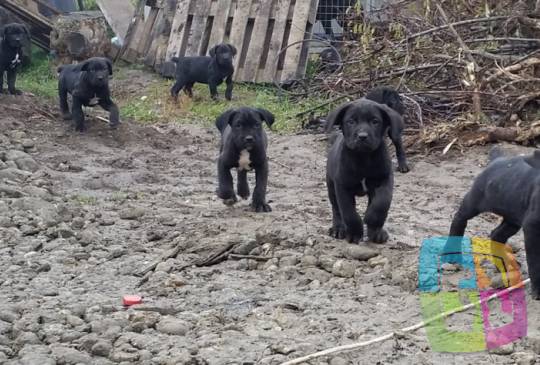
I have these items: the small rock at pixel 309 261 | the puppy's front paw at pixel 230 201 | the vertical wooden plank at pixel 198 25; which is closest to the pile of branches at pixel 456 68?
the puppy's front paw at pixel 230 201

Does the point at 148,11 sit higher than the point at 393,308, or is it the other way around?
the point at 148,11

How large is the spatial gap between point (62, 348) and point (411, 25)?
9.67m

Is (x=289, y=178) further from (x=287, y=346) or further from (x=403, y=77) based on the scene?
(x=287, y=346)

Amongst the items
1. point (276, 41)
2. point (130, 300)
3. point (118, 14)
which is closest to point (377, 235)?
point (130, 300)

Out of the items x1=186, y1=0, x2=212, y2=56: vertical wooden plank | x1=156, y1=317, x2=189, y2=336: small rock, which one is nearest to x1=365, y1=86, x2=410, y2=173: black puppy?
x1=156, y1=317, x2=189, y2=336: small rock

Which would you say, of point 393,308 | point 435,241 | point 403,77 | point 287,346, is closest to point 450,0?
point 403,77

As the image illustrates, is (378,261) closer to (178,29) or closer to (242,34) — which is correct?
(242,34)

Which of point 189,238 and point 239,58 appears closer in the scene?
point 189,238

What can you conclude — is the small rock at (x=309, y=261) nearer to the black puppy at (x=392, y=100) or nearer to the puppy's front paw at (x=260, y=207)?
the puppy's front paw at (x=260, y=207)

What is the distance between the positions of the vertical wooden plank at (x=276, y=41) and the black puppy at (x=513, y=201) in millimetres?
11225

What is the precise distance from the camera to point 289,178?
11.5 metres

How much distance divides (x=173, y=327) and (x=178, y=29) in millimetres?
14422

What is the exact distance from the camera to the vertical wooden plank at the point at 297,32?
17.7m

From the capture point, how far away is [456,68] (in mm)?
12711
